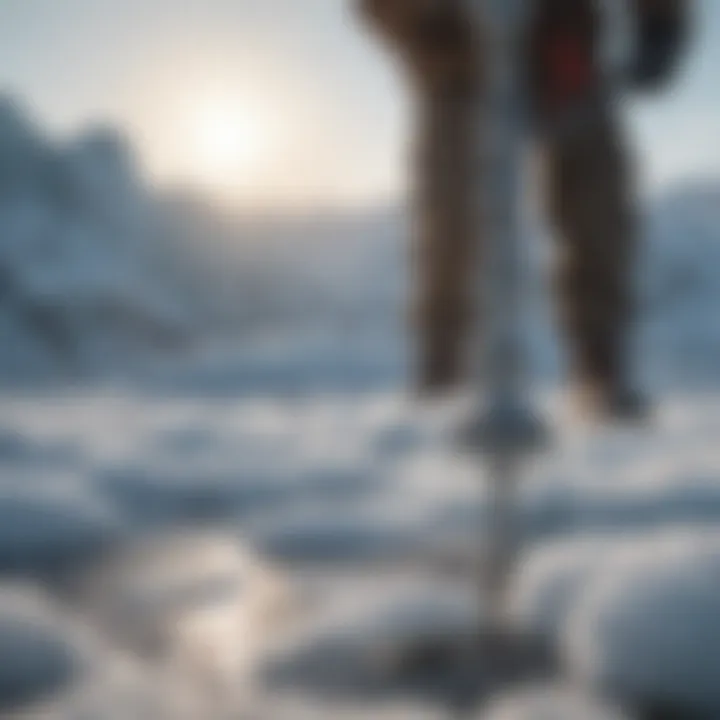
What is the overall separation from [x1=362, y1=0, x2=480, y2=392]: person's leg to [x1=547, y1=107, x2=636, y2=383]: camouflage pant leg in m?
0.09

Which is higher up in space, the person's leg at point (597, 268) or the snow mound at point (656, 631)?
the person's leg at point (597, 268)

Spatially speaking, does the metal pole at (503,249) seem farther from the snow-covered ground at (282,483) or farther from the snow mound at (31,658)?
the snow mound at (31,658)

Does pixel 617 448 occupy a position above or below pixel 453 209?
below

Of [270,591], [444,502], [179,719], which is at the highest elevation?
[444,502]

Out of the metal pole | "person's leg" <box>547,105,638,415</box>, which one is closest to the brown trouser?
"person's leg" <box>547,105,638,415</box>

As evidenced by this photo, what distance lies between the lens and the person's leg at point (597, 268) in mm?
1007

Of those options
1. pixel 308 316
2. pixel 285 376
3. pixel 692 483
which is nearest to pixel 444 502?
pixel 692 483

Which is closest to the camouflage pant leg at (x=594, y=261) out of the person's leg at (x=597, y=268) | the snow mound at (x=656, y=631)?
the person's leg at (x=597, y=268)

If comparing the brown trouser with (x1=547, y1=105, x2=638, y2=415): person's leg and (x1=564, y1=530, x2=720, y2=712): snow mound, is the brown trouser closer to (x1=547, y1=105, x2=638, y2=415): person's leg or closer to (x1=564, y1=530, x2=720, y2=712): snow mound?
(x1=547, y1=105, x2=638, y2=415): person's leg

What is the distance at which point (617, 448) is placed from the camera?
0.88 meters

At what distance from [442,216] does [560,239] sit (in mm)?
122

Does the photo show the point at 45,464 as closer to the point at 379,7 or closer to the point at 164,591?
the point at 164,591

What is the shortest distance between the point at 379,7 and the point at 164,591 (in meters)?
0.56

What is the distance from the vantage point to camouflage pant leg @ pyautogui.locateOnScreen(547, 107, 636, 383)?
1009mm
